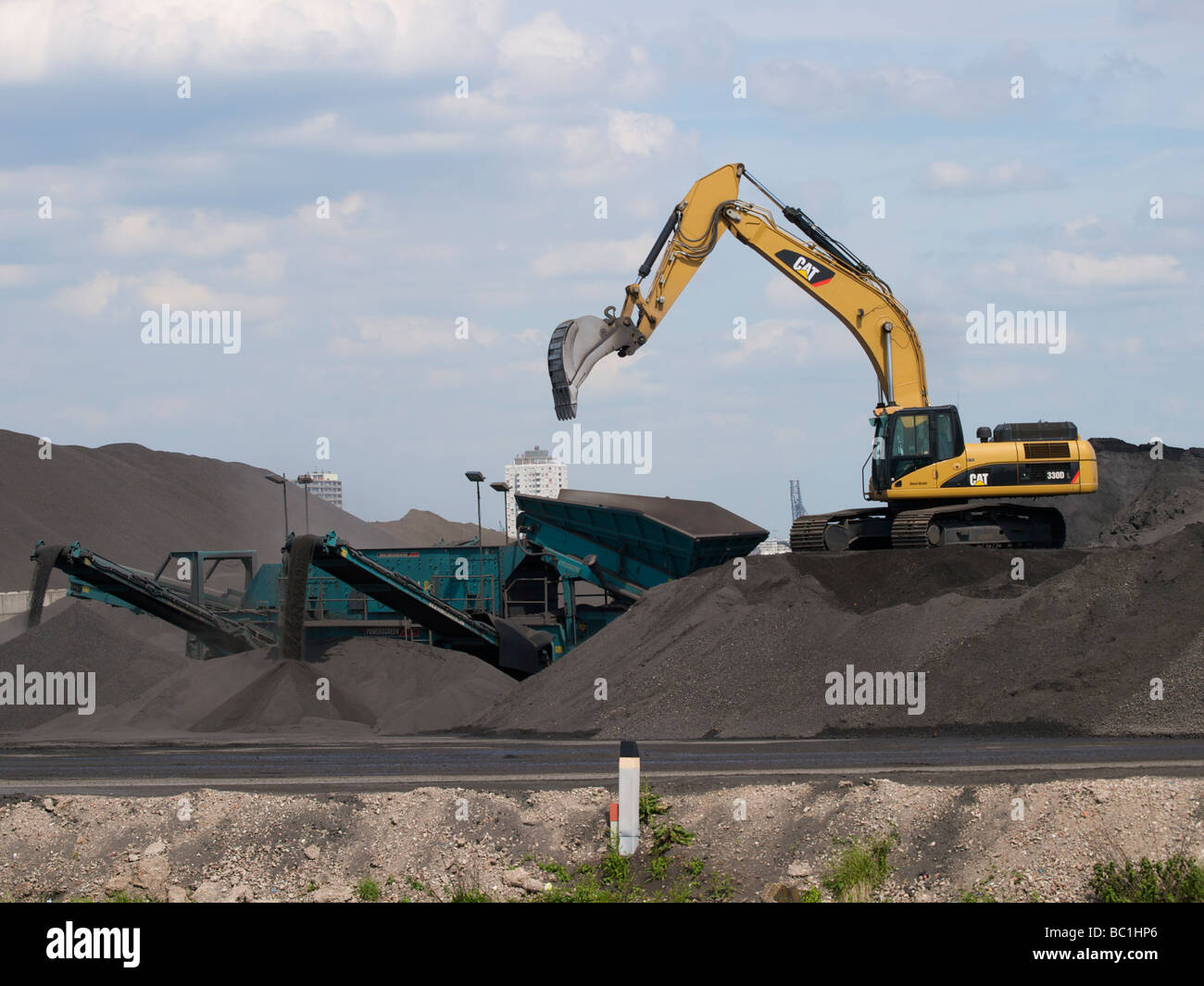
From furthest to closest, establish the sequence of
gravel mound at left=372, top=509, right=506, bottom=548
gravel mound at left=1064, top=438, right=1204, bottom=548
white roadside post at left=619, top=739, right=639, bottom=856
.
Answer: gravel mound at left=372, top=509, right=506, bottom=548, gravel mound at left=1064, top=438, right=1204, bottom=548, white roadside post at left=619, top=739, right=639, bottom=856

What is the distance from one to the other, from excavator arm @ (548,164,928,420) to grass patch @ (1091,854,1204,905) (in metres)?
15.1

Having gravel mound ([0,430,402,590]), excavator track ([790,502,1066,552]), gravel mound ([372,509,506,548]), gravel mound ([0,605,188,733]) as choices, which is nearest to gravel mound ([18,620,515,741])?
gravel mound ([0,605,188,733])

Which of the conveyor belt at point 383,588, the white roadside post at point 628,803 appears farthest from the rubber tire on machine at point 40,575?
the white roadside post at point 628,803

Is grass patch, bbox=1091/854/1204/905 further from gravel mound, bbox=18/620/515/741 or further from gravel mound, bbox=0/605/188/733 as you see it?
gravel mound, bbox=0/605/188/733

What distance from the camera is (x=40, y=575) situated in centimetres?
2714

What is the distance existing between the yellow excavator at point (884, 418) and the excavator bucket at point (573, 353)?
0.02m

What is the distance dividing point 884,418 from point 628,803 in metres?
14.8

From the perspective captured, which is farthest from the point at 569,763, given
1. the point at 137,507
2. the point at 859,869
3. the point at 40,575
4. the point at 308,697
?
the point at 137,507

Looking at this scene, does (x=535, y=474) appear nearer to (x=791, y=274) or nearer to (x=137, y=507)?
(x=137, y=507)

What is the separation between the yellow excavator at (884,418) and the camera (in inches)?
912

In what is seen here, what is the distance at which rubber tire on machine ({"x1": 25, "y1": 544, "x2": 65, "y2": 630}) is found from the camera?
25969mm

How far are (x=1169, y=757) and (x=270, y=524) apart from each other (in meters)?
77.6
